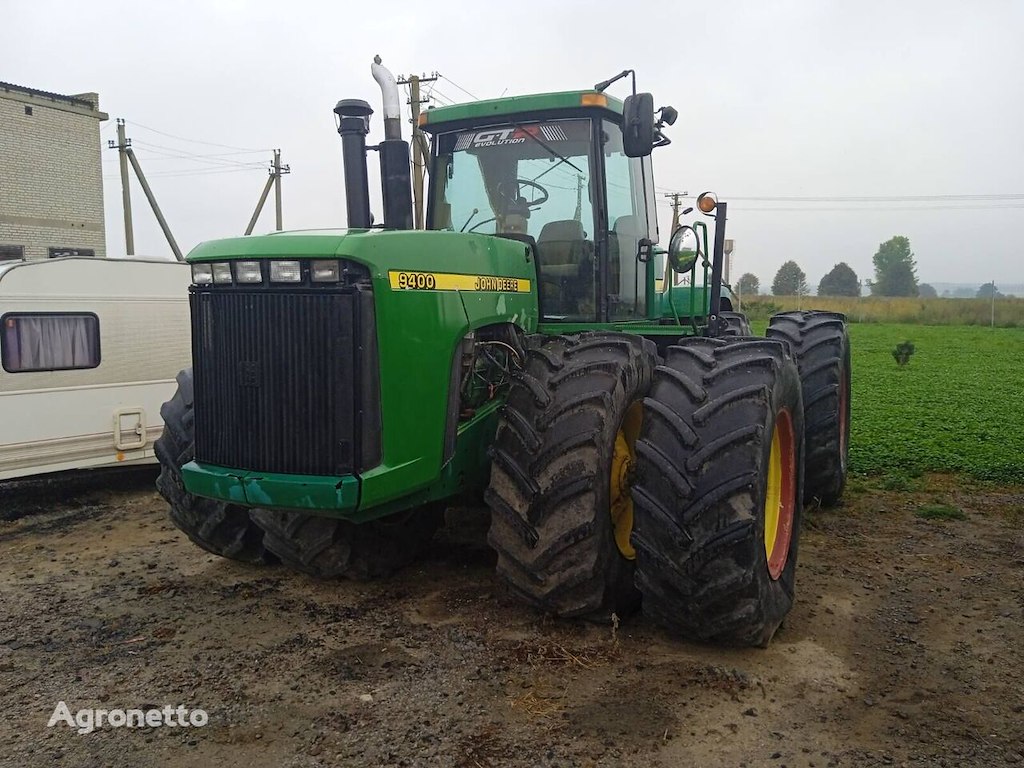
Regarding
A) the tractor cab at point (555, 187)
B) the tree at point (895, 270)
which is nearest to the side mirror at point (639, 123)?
the tractor cab at point (555, 187)

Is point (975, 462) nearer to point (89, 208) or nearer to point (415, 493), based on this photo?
point (415, 493)

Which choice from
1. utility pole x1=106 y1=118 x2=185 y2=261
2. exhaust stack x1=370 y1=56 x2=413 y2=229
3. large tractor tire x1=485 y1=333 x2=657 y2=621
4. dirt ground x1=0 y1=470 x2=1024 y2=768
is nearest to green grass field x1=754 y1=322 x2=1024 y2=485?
dirt ground x1=0 y1=470 x2=1024 y2=768

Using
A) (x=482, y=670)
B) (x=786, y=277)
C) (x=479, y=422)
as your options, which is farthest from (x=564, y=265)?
(x=786, y=277)

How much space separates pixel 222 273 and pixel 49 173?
25608mm

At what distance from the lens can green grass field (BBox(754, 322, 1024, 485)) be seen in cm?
829

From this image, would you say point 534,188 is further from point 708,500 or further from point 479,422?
point 708,500

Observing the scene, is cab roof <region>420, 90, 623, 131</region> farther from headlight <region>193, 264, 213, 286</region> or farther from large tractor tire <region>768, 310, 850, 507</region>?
large tractor tire <region>768, 310, 850, 507</region>

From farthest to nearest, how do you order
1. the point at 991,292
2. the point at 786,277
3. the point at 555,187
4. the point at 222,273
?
the point at 786,277, the point at 991,292, the point at 555,187, the point at 222,273

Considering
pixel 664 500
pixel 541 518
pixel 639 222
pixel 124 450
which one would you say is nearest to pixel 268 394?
pixel 541 518

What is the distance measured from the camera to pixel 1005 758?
3.17 m

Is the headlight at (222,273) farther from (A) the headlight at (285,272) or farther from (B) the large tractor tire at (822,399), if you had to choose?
(B) the large tractor tire at (822,399)

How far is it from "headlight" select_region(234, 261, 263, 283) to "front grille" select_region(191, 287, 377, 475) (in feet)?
0.19

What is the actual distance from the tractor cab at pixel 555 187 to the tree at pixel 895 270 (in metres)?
96.7

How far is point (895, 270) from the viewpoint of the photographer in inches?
3799
